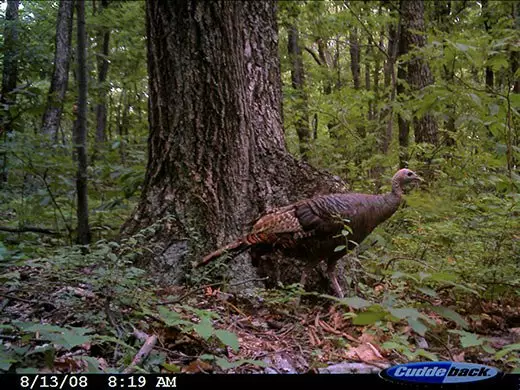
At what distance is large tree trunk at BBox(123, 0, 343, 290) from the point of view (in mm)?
3758

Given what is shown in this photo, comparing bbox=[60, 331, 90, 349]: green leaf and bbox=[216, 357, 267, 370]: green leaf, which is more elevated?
bbox=[60, 331, 90, 349]: green leaf

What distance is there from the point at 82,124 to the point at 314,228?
237cm

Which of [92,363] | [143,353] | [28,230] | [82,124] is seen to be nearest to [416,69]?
[82,124]

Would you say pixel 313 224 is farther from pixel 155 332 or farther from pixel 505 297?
pixel 505 297

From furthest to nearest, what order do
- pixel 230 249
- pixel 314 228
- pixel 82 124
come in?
pixel 82 124, pixel 230 249, pixel 314 228

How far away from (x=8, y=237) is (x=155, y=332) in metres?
3.08

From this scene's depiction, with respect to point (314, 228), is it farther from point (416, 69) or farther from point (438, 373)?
point (416, 69)

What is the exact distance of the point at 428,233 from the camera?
4445mm

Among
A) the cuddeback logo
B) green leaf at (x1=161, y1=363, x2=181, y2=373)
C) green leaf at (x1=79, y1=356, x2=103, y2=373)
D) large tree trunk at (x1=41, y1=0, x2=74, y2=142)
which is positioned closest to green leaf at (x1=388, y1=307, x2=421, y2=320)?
the cuddeback logo

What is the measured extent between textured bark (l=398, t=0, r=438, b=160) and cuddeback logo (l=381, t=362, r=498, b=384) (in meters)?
6.33

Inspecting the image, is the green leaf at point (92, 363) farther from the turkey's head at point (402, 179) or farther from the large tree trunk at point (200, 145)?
the turkey's head at point (402, 179)

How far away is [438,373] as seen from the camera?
2.13 m

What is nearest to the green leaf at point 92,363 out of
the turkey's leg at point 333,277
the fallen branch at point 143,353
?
the fallen branch at point 143,353

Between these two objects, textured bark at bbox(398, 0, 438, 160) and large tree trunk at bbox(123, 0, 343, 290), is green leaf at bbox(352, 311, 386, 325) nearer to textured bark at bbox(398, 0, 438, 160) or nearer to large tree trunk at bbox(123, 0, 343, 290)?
large tree trunk at bbox(123, 0, 343, 290)
